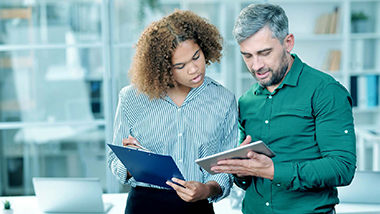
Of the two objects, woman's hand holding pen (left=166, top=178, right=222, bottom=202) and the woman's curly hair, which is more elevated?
the woman's curly hair

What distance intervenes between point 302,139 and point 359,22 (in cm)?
407

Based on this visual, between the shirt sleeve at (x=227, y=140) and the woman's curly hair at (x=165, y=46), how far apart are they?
24cm

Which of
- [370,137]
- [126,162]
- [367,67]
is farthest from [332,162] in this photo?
[367,67]

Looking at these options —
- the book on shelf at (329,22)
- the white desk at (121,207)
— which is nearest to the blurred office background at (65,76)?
the book on shelf at (329,22)

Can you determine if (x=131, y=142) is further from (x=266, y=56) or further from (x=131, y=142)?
(x=266, y=56)

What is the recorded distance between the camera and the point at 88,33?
15.1 feet

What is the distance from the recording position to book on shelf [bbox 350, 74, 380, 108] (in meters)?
5.21

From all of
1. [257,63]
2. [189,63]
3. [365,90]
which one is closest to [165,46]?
[189,63]

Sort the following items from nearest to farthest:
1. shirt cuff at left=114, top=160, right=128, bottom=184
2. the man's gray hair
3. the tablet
Result: 1. the tablet
2. the man's gray hair
3. shirt cuff at left=114, top=160, right=128, bottom=184

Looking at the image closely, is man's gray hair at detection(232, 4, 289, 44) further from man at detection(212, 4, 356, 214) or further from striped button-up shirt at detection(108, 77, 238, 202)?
striped button-up shirt at detection(108, 77, 238, 202)

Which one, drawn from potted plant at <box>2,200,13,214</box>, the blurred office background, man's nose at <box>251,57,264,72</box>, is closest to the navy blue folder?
man's nose at <box>251,57,264,72</box>

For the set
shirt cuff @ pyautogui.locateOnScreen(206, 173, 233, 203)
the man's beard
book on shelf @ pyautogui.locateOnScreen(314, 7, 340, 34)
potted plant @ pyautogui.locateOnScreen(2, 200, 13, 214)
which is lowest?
potted plant @ pyautogui.locateOnScreen(2, 200, 13, 214)

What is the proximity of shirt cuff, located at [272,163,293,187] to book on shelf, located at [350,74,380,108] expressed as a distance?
392cm

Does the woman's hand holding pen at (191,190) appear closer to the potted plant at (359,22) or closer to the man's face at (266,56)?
the man's face at (266,56)
